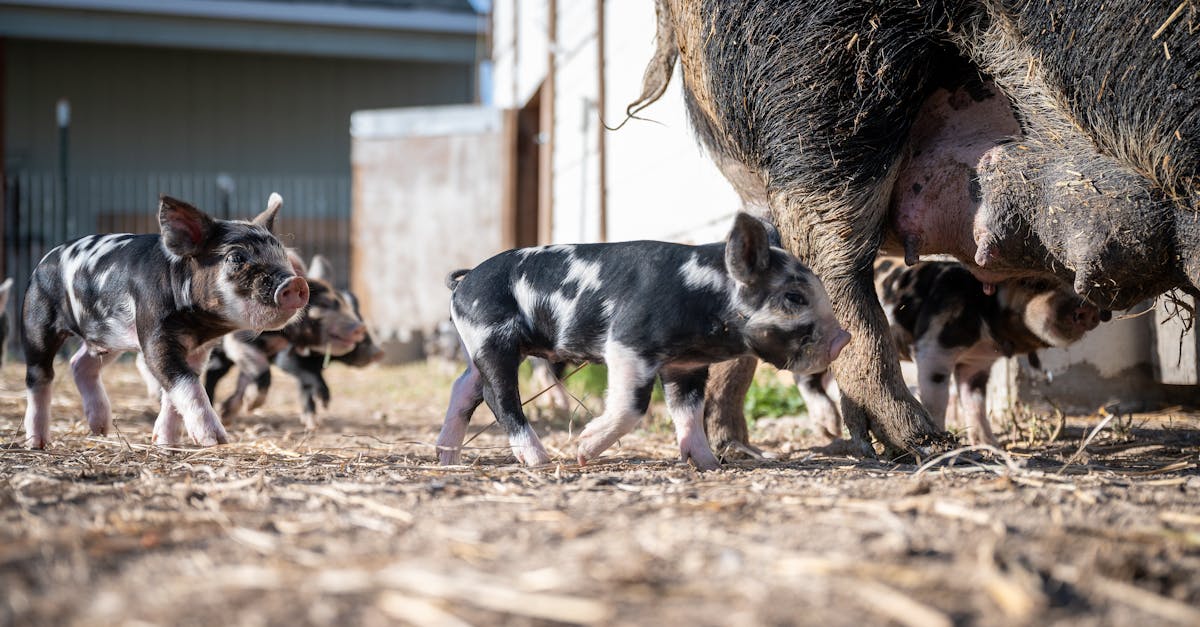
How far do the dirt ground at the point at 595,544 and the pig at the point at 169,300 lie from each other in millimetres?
609

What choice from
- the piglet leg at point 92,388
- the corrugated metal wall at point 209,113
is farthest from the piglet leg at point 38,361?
the corrugated metal wall at point 209,113

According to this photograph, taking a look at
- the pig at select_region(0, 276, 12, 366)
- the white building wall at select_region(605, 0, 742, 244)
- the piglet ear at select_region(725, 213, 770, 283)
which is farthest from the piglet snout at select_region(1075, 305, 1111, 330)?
the pig at select_region(0, 276, 12, 366)

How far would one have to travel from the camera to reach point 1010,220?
12.0 feet

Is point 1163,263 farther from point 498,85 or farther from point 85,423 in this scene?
point 498,85

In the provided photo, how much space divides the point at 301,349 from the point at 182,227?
2.17m

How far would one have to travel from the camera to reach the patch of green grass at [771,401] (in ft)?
19.9

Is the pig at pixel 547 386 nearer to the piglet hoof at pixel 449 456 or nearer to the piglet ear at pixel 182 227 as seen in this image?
the piglet hoof at pixel 449 456

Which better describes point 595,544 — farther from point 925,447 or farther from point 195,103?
point 195,103

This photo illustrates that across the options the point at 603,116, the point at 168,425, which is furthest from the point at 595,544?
the point at 603,116

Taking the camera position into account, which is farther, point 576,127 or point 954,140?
point 576,127

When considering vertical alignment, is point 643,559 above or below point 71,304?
below

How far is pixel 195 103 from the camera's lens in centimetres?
2000

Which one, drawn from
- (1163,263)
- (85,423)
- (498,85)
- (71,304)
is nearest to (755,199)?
(1163,263)

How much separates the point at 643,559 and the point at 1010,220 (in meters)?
2.32
